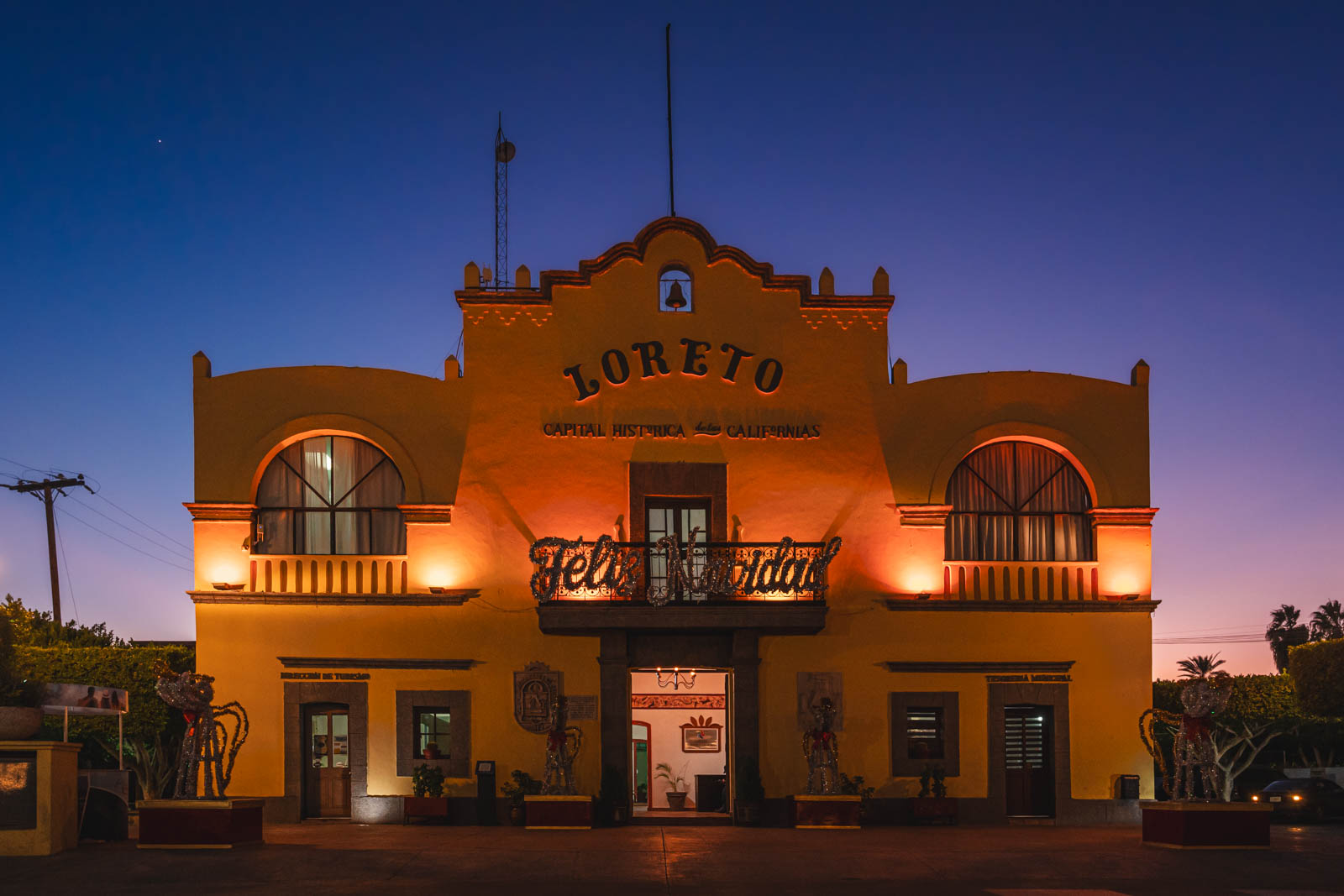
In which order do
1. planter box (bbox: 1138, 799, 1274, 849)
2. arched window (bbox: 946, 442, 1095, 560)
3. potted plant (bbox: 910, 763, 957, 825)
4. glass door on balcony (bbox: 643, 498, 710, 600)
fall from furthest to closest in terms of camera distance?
1. arched window (bbox: 946, 442, 1095, 560)
2. glass door on balcony (bbox: 643, 498, 710, 600)
3. potted plant (bbox: 910, 763, 957, 825)
4. planter box (bbox: 1138, 799, 1274, 849)

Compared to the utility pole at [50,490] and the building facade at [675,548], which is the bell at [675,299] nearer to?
the building facade at [675,548]

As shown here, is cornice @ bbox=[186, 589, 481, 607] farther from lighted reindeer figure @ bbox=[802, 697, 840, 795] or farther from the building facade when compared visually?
lighted reindeer figure @ bbox=[802, 697, 840, 795]

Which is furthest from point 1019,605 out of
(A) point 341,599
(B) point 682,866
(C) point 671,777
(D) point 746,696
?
(A) point 341,599

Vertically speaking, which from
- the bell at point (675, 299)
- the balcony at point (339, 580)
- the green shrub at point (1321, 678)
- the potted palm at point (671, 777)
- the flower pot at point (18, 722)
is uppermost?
the bell at point (675, 299)

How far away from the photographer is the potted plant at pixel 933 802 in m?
23.8

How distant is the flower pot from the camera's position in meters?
17.8

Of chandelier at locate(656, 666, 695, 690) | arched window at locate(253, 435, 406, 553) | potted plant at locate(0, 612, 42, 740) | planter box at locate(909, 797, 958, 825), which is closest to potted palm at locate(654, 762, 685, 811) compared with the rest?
chandelier at locate(656, 666, 695, 690)

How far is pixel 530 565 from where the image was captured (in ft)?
80.0

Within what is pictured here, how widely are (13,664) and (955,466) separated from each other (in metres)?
16.3

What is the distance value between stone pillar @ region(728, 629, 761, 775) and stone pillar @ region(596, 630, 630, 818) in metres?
1.96

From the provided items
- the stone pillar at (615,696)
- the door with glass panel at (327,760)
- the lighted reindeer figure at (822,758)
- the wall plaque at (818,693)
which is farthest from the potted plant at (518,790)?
the wall plaque at (818,693)

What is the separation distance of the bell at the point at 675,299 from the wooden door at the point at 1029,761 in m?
9.78

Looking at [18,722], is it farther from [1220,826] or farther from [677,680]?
[1220,826]

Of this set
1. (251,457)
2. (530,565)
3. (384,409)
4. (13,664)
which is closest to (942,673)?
(530,565)
